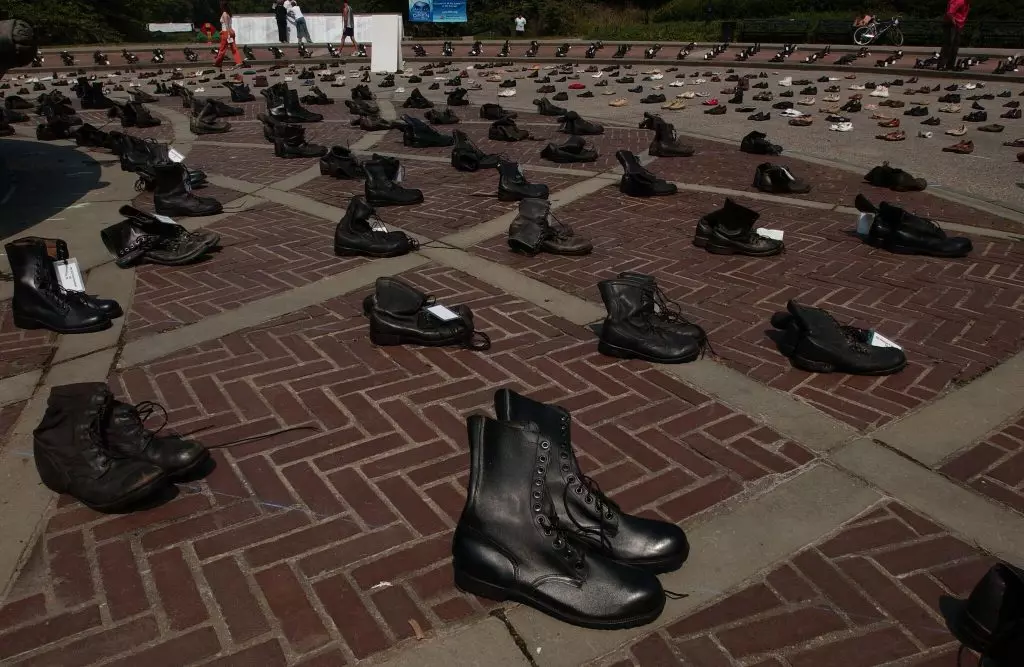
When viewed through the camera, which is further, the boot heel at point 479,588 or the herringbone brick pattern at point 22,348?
the herringbone brick pattern at point 22,348

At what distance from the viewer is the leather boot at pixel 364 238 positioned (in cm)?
562

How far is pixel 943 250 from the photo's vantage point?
17.9ft

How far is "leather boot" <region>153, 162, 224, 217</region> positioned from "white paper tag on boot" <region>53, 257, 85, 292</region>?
8.08ft

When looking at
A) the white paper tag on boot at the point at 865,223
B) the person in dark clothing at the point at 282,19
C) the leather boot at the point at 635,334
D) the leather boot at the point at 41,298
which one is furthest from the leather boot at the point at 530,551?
the person in dark clothing at the point at 282,19

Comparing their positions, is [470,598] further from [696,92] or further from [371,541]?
[696,92]

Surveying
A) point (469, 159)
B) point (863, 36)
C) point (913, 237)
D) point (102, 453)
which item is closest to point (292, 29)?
point (863, 36)

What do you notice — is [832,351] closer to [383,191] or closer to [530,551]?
[530,551]

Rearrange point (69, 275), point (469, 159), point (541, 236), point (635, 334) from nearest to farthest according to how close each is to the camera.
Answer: point (635, 334) → point (69, 275) → point (541, 236) → point (469, 159)

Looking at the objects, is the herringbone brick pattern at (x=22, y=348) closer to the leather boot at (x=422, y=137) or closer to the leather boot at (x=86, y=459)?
the leather boot at (x=86, y=459)

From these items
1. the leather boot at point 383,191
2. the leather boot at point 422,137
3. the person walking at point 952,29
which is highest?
the person walking at point 952,29

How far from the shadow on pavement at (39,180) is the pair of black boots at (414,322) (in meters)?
4.14

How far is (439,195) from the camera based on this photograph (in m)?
7.54

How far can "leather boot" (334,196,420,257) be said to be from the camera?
5.62 m

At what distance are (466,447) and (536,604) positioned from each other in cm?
104
